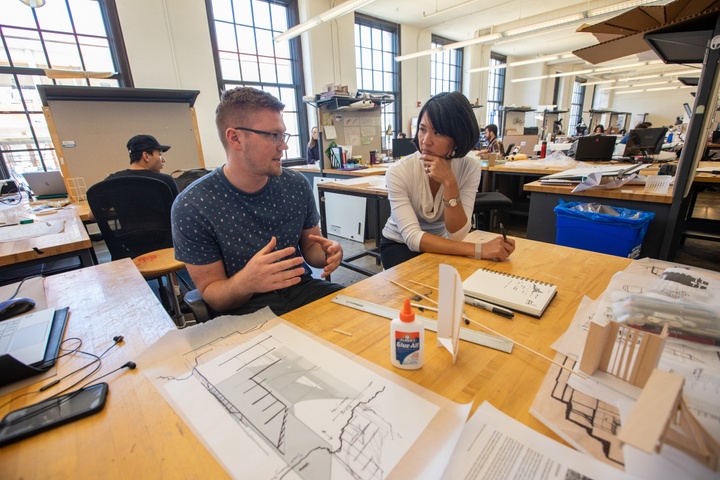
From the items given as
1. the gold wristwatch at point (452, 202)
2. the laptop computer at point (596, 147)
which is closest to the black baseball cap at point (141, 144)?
the gold wristwatch at point (452, 202)

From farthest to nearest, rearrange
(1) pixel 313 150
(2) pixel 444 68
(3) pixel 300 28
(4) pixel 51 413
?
(2) pixel 444 68, (1) pixel 313 150, (3) pixel 300 28, (4) pixel 51 413

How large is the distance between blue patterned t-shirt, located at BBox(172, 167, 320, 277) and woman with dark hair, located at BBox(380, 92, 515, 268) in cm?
46

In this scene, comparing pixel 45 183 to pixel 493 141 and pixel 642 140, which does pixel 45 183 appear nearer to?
pixel 493 141

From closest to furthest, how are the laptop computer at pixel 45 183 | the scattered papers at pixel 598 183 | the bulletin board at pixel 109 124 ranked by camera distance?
the scattered papers at pixel 598 183
the bulletin board at pixel 109 124
the laptop computer at pixel 45 183

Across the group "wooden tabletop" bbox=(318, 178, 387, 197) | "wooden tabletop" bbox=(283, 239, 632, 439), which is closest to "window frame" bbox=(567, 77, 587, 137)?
"wooden tabletop" bbox=(318, 178, 387, 197)

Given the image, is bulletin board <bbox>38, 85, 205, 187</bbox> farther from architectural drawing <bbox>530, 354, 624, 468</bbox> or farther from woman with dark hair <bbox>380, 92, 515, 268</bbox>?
architectural drawing <bbox>530, 354, 624, 468</bbox>

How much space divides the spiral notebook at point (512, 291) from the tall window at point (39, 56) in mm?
5007

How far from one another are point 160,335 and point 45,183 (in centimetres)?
338

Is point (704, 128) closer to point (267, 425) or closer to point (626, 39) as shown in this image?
point (626, 39)

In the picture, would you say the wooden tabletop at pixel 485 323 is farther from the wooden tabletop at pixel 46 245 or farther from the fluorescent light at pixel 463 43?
the fluorescent light at pixel 463 43

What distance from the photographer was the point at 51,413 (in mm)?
528

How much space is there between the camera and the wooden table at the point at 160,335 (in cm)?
45

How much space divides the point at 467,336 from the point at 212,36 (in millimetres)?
6019

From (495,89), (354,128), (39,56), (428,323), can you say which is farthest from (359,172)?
(495,89)
